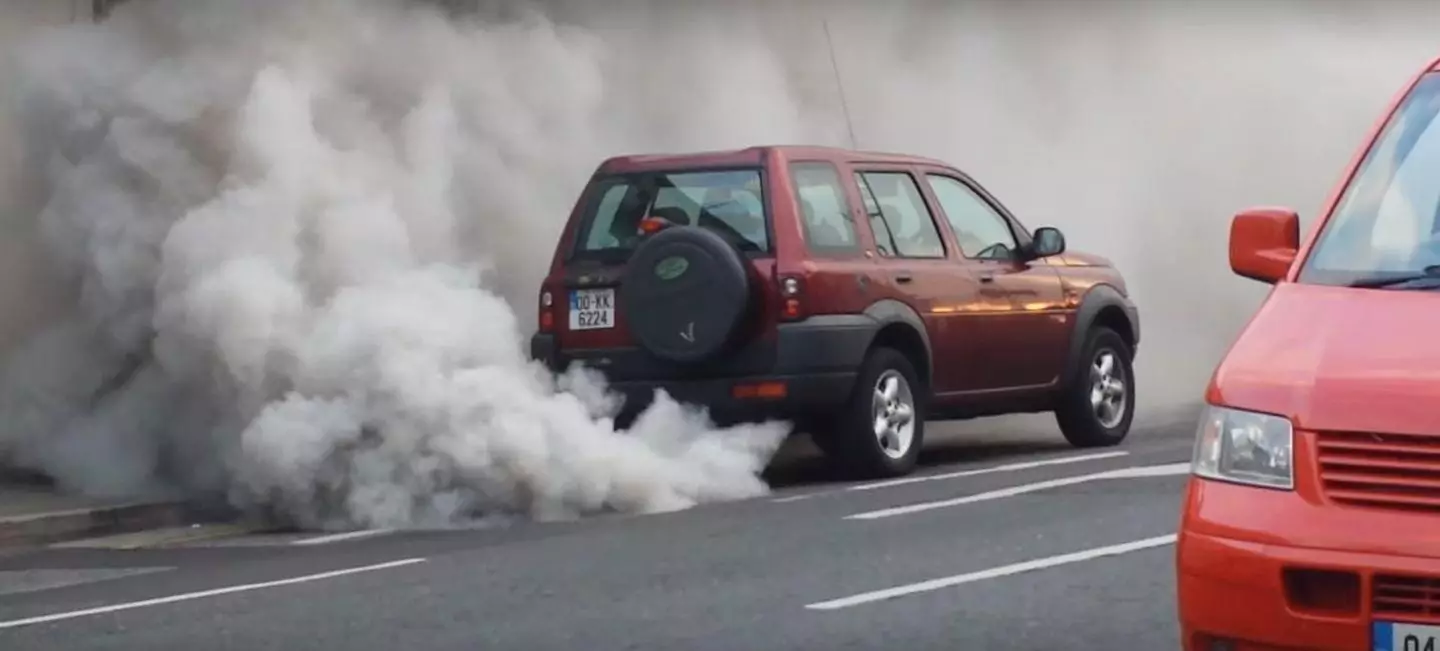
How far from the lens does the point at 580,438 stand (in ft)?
38.3

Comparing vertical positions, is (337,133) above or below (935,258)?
above

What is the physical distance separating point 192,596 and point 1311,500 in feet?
16.6

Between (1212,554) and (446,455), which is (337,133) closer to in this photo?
(446,455)

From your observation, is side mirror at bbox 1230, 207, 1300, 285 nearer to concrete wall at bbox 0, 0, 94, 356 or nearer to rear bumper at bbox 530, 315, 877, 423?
rear bumper at bbox 530, 315, 877, 423

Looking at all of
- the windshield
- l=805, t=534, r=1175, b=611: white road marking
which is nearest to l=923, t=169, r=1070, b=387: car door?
l=805, t=534, r=1175, b=611: white road marking

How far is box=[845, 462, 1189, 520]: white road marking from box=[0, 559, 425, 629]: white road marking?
2.11 m

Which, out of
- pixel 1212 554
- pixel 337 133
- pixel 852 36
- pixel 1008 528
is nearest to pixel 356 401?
pixel 337 133

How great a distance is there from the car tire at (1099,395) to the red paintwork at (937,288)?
0.28m

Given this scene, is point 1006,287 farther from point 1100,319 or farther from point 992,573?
point 992,573

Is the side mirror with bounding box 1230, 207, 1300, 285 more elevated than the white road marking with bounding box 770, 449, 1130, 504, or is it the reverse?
the side mirror with bounding box 1230, 207, 1300, 285

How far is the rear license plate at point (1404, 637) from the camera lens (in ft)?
16.1

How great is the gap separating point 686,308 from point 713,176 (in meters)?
0.92

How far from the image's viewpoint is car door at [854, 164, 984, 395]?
503 inches

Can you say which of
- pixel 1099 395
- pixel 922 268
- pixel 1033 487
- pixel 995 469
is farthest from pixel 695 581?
pixel 1099 395
